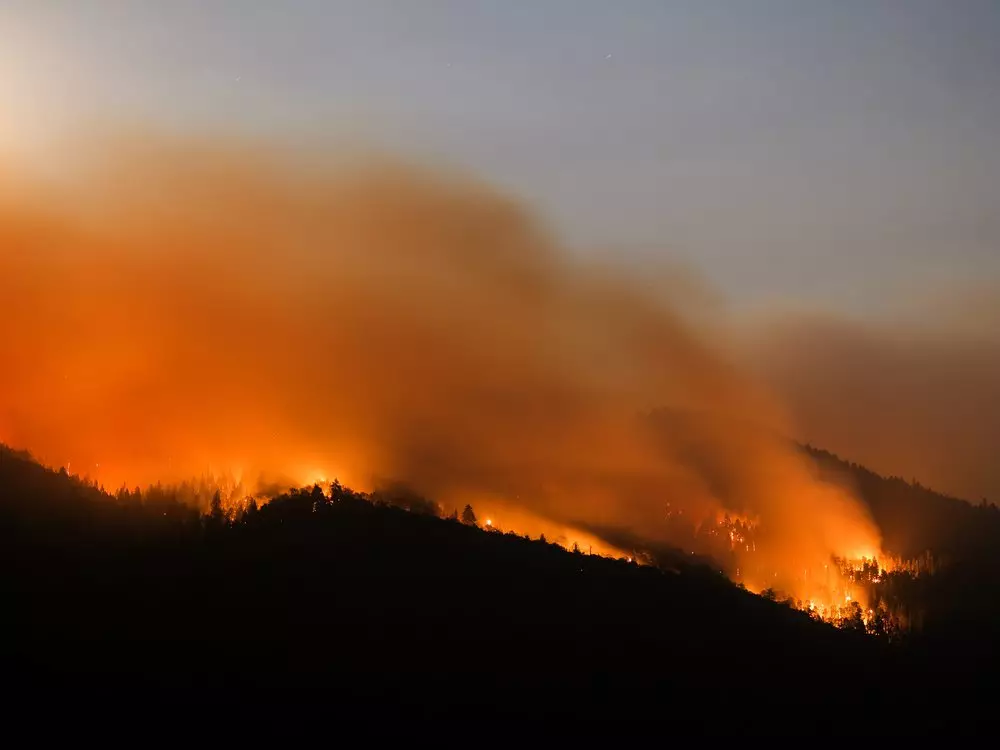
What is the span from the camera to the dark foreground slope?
5113 inches

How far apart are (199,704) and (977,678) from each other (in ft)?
325

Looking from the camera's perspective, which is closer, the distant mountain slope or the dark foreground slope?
the dark foreground slope

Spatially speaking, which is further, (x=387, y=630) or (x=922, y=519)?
(x=922, y=519)

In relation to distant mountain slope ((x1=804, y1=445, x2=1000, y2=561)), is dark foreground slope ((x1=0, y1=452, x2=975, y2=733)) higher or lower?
lower

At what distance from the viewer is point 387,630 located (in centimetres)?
14038

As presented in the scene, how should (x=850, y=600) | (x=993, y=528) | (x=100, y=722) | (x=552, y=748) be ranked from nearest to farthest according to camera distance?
(x=100, y=722) < (x=552, y=748) < (x=850, y=600) < (x=993, y=528)

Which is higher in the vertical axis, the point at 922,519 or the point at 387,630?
the point at 922,519

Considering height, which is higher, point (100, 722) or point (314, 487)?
point (314, 487)

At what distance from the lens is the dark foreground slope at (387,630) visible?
129875 millimetres

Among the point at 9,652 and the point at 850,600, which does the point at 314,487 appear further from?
the point at 850,600

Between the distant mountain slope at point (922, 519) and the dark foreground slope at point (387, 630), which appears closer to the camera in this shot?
the dark foreground slope at point (387, 630)

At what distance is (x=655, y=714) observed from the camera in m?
133

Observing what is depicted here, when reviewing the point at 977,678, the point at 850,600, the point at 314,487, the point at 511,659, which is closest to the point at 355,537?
the point at 314,487

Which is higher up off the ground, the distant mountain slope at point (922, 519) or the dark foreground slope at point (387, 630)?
Result: the distant mountain slope at point (922, 519)
